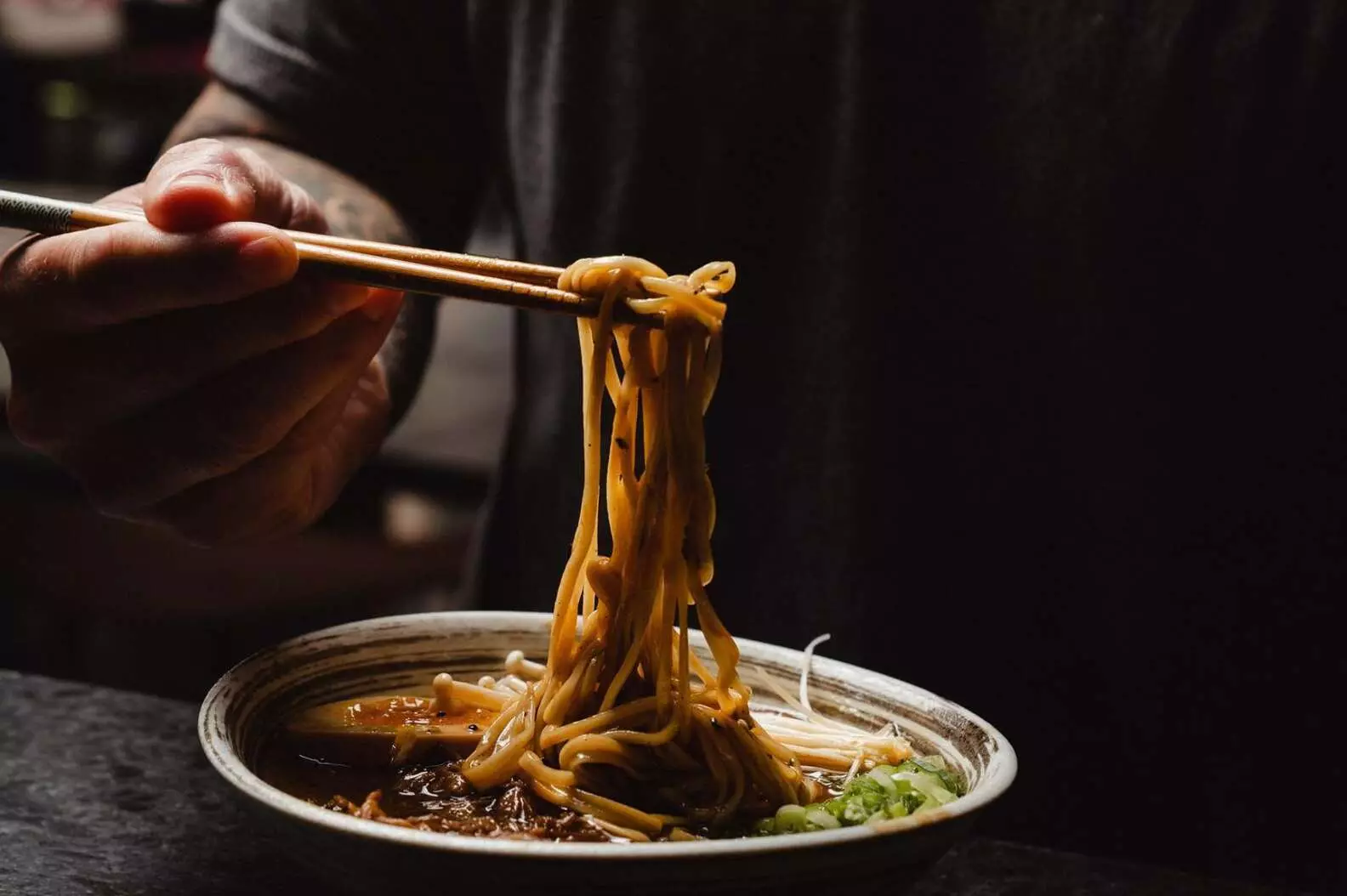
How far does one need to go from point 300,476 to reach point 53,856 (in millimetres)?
682

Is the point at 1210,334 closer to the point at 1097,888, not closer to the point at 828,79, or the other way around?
the point at 828,79

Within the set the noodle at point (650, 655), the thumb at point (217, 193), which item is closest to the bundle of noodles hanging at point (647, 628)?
the noodle at point (650, 655)

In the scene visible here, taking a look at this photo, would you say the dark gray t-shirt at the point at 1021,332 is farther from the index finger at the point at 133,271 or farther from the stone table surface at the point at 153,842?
the index finger at the point at 133,271

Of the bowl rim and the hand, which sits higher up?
the hand

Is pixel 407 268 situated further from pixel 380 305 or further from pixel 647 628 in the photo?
pixel 647 628

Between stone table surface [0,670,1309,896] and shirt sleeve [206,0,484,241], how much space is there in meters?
1.27

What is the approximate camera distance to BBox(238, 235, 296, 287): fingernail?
1511 mm

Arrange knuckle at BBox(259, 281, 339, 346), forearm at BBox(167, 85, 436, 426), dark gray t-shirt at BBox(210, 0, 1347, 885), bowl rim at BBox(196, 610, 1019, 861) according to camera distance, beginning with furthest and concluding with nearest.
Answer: forearm at BBox(167, 85, 436, 426)
dark gray t-shirt at BBox(210, 0, 1347, 885)
knuckle at BBox(259, 281, 339, 346)
bowl rim at BBox(196, 610, 1019, 861)

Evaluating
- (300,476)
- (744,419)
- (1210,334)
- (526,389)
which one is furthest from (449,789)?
(1210,334)

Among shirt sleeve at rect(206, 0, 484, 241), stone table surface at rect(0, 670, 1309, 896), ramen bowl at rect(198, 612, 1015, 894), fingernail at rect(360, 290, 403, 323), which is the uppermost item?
shirt sleeve at rect(206, 0, 484, 241)

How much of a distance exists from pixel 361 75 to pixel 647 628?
1.56 meters

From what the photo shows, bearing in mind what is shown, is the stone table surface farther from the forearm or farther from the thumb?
the forearm

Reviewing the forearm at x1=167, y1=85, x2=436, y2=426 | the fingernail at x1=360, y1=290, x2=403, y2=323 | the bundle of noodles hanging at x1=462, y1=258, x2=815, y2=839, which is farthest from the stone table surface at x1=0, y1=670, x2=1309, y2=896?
the forearm at x1=167, y1=85, x2=436, y2=426

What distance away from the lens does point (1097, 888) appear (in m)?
1.67
